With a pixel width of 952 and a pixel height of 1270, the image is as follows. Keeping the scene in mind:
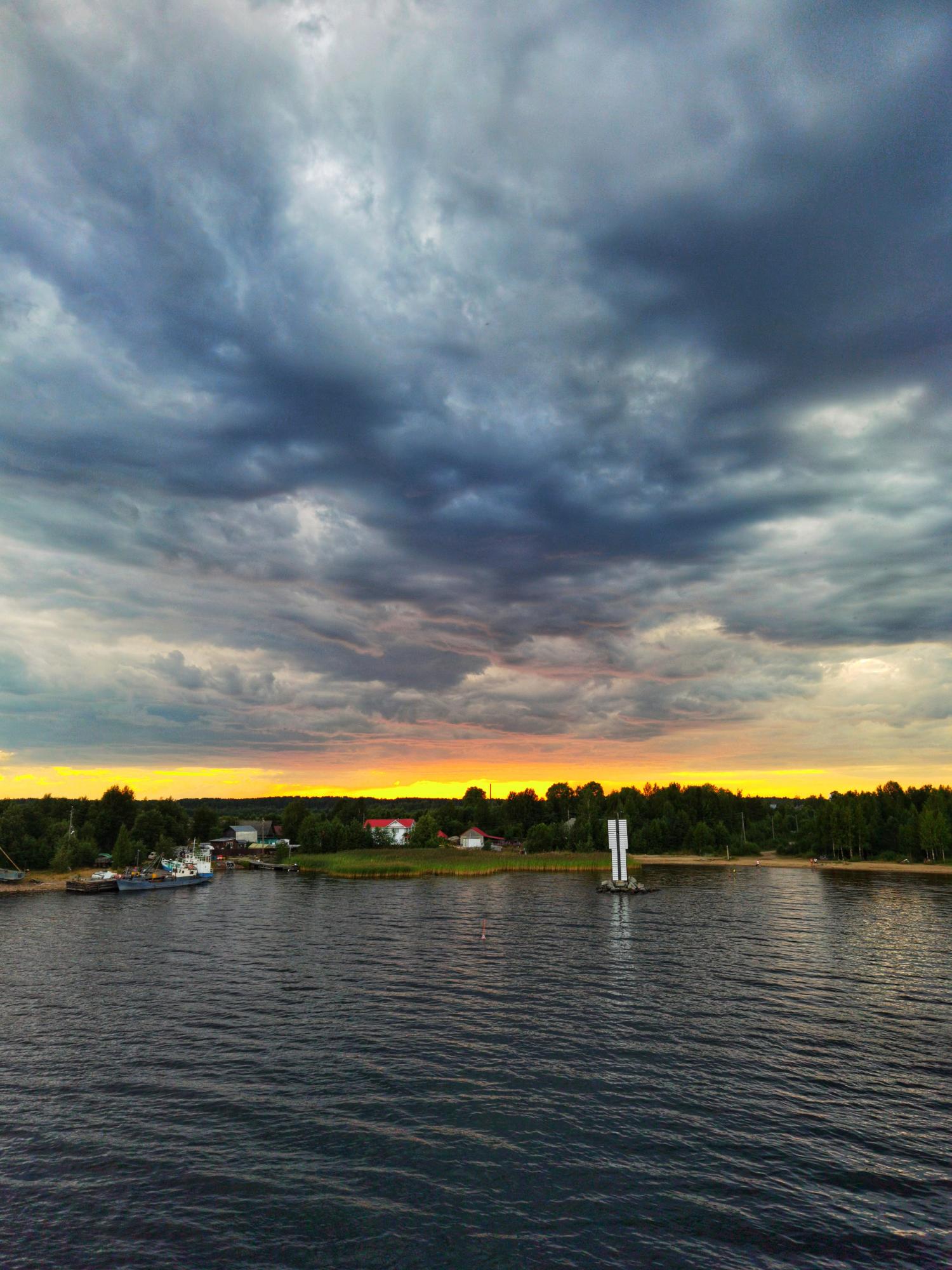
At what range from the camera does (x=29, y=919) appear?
96.1 metres

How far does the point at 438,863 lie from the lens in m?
166

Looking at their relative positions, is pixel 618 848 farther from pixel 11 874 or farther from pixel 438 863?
pixel 11 874

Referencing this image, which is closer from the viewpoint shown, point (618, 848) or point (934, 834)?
point (618, 848)

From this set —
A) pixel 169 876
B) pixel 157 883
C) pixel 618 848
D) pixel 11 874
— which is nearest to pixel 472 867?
pixel 618 848

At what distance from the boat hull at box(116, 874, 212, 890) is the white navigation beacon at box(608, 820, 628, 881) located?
91894 mm

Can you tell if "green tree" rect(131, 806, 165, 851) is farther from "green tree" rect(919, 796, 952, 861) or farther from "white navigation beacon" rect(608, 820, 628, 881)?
→ "green tree" rect(919, 796, 952, 861)

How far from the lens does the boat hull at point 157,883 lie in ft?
453

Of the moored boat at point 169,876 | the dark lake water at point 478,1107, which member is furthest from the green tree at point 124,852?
the dark lake water at point 478,1107

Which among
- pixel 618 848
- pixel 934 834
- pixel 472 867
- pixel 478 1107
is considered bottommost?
pixel 472 867

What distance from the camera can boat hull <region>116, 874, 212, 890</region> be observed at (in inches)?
5438

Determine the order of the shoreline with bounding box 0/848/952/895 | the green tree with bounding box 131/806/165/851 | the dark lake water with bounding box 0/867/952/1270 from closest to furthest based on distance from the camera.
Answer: the dark lake water with bounding box 0/867/952/1270
the shoreline with bounding box 0/848/952/895
the green tree with bounding box 131/806/165/851

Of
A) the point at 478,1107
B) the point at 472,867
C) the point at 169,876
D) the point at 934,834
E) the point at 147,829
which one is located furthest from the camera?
the point at 147,829

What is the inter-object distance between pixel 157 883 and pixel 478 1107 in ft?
439

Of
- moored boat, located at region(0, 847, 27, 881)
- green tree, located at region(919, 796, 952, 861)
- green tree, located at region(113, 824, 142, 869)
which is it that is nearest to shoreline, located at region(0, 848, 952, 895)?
moored boat, located at region(0, 847, 27, 881)
